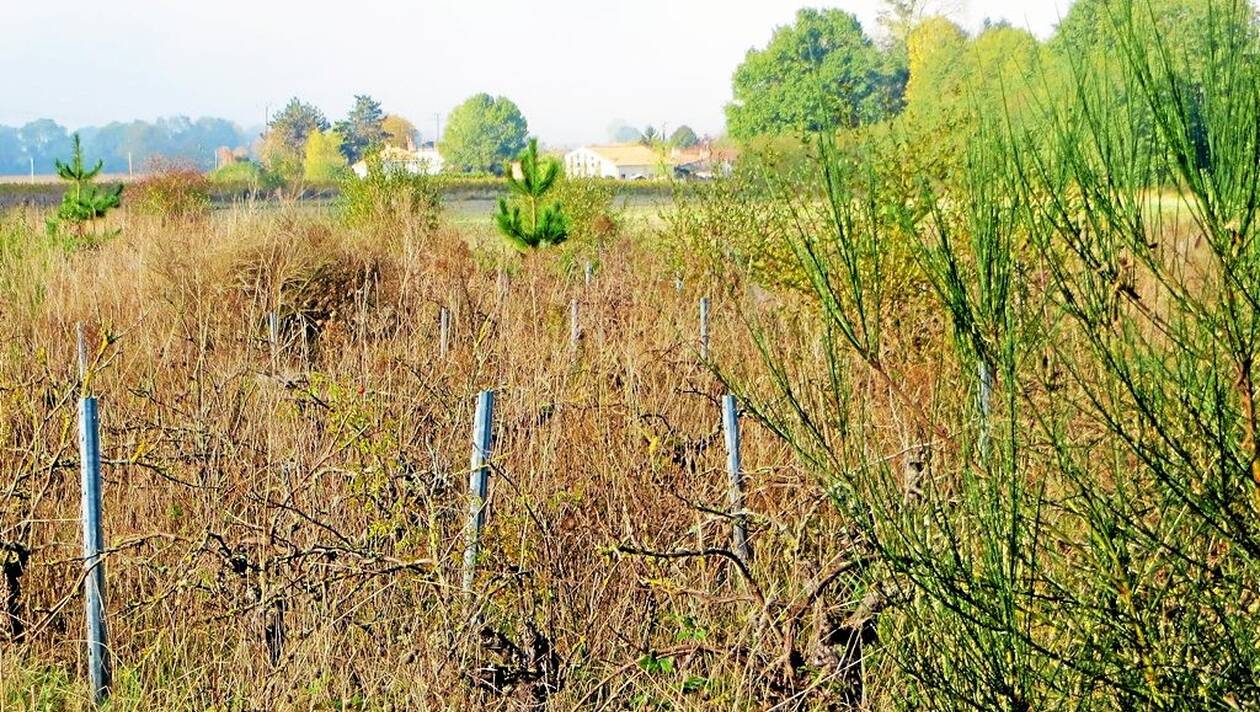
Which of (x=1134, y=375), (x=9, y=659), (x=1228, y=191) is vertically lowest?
(x=9, y=659)

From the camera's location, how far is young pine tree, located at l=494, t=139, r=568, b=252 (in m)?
14.5

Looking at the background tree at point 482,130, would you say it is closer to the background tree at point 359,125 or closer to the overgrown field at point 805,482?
the background tree at point 359,125

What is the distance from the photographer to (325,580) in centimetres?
390

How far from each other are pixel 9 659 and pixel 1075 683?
325 cm

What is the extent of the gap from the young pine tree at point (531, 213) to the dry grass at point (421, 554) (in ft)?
28.0

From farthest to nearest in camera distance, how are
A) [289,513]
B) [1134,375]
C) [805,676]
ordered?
[289,513] < [805,676] < [1134,375]

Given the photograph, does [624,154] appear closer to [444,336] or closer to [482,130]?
[482,130]

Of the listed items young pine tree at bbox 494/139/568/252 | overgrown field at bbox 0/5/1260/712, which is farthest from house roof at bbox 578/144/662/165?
overgrown field at bbox 0/5/1260/712

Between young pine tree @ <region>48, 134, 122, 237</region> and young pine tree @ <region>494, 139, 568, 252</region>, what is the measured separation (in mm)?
5314

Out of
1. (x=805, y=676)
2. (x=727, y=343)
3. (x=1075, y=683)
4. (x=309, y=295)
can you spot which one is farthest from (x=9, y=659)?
(x=309, y=295)

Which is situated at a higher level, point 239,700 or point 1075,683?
point 1075,683

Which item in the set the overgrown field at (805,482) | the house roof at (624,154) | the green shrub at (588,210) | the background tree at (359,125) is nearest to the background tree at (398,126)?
the background tree at (359,125)

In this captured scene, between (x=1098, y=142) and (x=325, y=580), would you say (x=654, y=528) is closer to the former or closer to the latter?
(x=325, y=580)

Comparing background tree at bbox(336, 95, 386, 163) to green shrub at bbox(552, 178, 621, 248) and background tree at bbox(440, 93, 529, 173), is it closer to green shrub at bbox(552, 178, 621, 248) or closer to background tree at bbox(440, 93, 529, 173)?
background tree at bbox(440, 93, 529, 173)
